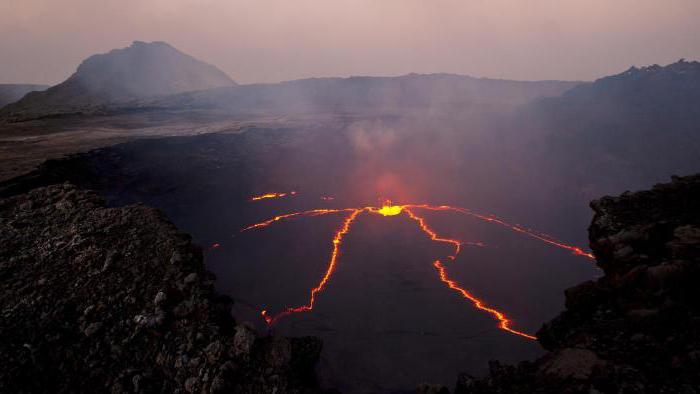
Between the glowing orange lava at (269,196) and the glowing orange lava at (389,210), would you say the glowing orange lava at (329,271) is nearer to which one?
the glowing orange lava at (389,210)

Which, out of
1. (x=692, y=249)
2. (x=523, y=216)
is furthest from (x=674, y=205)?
(x=523, y=216)

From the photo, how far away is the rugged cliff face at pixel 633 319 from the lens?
4.19m

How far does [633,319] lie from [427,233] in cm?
1368

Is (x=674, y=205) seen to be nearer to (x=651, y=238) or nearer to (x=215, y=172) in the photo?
(x=651, y=238)

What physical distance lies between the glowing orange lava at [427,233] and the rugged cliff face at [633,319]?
6.26 meters

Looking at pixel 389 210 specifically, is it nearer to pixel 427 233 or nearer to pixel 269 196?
pixel 427 233

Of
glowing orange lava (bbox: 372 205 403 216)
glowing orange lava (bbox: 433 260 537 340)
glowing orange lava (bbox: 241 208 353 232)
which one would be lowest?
glowing orange lava (bbox: 433 260 537 340)

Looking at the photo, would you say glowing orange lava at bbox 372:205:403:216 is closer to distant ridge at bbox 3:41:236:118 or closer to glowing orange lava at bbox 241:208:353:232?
glowing orange lava at bbox 241:208:353:232

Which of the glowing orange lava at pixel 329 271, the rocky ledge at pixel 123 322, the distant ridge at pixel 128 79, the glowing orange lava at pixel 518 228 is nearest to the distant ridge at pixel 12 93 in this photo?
the distant ridge at pixel 128 79

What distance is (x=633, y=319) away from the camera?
191 inches

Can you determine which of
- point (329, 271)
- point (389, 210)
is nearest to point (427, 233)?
point (389, 210)

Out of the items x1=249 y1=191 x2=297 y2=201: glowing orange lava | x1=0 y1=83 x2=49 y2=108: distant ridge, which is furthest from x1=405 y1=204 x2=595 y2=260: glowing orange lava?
x1=0 y1=83 x2=49 y2=108: distant ridge

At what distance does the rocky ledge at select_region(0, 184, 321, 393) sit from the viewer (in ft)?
20.0

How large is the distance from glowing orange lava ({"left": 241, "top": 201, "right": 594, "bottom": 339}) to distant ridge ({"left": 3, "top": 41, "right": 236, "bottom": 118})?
6223 centimetres
